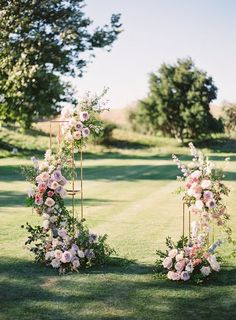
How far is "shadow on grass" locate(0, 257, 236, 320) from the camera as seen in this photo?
262 inches

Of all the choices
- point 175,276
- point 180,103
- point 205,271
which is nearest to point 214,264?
point 205,271

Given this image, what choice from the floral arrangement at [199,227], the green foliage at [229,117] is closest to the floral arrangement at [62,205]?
the floral arrangement at [199,227]

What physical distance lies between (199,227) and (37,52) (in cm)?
2660

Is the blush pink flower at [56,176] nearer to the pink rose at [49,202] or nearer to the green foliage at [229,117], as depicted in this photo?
the pink rose at [49,202]

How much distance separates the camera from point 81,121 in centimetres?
947

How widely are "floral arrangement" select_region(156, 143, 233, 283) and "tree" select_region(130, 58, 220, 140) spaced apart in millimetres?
51201

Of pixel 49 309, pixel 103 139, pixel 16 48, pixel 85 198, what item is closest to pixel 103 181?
pixel 85 198

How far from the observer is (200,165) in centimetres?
858

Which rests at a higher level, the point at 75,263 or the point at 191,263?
the point at 191,263

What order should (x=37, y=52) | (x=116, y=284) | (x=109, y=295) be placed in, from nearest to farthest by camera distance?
(x=109, y=295) → (x=116, y=284) → (x=37, y=52)

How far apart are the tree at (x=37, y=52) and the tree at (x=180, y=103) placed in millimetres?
26888

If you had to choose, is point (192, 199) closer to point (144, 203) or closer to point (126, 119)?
point (144, 203)

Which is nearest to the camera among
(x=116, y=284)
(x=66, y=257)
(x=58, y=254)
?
(x=116, y=284)

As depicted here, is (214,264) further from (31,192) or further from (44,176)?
(31,192)
